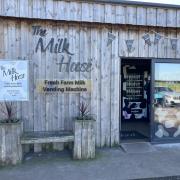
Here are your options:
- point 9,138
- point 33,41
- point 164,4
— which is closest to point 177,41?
point 164,4

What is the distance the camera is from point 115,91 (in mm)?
6938

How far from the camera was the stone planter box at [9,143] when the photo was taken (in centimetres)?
558

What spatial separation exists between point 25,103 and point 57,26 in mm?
1873

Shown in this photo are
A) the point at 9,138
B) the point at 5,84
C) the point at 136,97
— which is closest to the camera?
the point at 9,138

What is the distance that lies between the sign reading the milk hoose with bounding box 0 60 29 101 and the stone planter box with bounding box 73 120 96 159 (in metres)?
1.41

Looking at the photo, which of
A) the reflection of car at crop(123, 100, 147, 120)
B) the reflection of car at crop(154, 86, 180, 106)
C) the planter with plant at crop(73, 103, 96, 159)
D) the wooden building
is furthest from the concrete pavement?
the reflection of car at crop(123, 100, 147, 120)

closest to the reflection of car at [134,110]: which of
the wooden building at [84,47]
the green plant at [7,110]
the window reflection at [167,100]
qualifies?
the window reflection at [167,100]

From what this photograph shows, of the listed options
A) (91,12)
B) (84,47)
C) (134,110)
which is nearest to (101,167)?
(84,47)

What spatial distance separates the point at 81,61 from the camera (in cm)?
673

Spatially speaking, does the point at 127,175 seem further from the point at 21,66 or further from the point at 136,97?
the point at 136,97

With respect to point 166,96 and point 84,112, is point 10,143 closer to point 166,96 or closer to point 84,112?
point 84,112

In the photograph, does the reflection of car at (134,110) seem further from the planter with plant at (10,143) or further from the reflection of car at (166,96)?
the planter with plant at (10,143)

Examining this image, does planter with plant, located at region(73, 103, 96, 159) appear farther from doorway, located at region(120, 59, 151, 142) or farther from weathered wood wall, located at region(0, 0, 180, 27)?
doorway, located at region(120, 59, 151, 142)

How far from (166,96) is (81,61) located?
2374 mm
